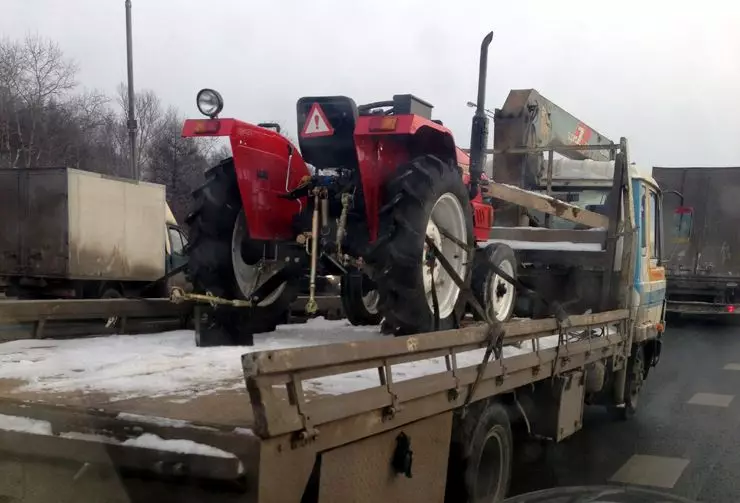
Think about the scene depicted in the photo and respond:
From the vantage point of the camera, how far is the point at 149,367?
13.0 feet

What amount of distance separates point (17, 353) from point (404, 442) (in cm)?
237

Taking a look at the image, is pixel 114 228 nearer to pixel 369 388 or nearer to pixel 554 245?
pixel 554 245

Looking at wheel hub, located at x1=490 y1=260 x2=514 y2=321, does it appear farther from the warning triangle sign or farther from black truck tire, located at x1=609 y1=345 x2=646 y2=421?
black truck tire, located at x1=609 y1=345 x2=646 y2=421

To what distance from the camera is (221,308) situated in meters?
5.09

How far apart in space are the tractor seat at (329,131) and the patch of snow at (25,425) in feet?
9.25

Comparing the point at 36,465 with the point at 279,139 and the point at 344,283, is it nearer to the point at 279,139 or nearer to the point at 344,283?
the point at 279,139

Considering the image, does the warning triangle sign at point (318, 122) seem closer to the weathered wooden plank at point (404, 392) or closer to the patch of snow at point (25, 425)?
the weathered wooden plank at point (404, 392)

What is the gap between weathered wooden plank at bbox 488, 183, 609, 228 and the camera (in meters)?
6.41

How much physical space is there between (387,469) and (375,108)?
115 inches

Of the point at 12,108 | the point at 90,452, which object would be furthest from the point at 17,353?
the point at 12,108

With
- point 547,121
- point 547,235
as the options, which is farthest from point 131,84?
point 547,235

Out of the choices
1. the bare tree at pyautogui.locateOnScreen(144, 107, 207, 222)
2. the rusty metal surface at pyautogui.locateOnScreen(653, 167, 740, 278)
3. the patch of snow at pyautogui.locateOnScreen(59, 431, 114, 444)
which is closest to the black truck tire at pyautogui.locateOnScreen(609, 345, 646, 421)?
the patch of snow at pyautogui.locateOnScreen(59, 431, 114, 444)

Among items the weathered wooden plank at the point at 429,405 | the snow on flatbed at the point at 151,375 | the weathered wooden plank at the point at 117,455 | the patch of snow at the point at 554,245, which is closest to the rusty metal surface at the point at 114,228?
the patch of snow at the point at 554,245

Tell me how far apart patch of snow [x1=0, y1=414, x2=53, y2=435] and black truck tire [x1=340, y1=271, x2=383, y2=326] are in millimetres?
3339
